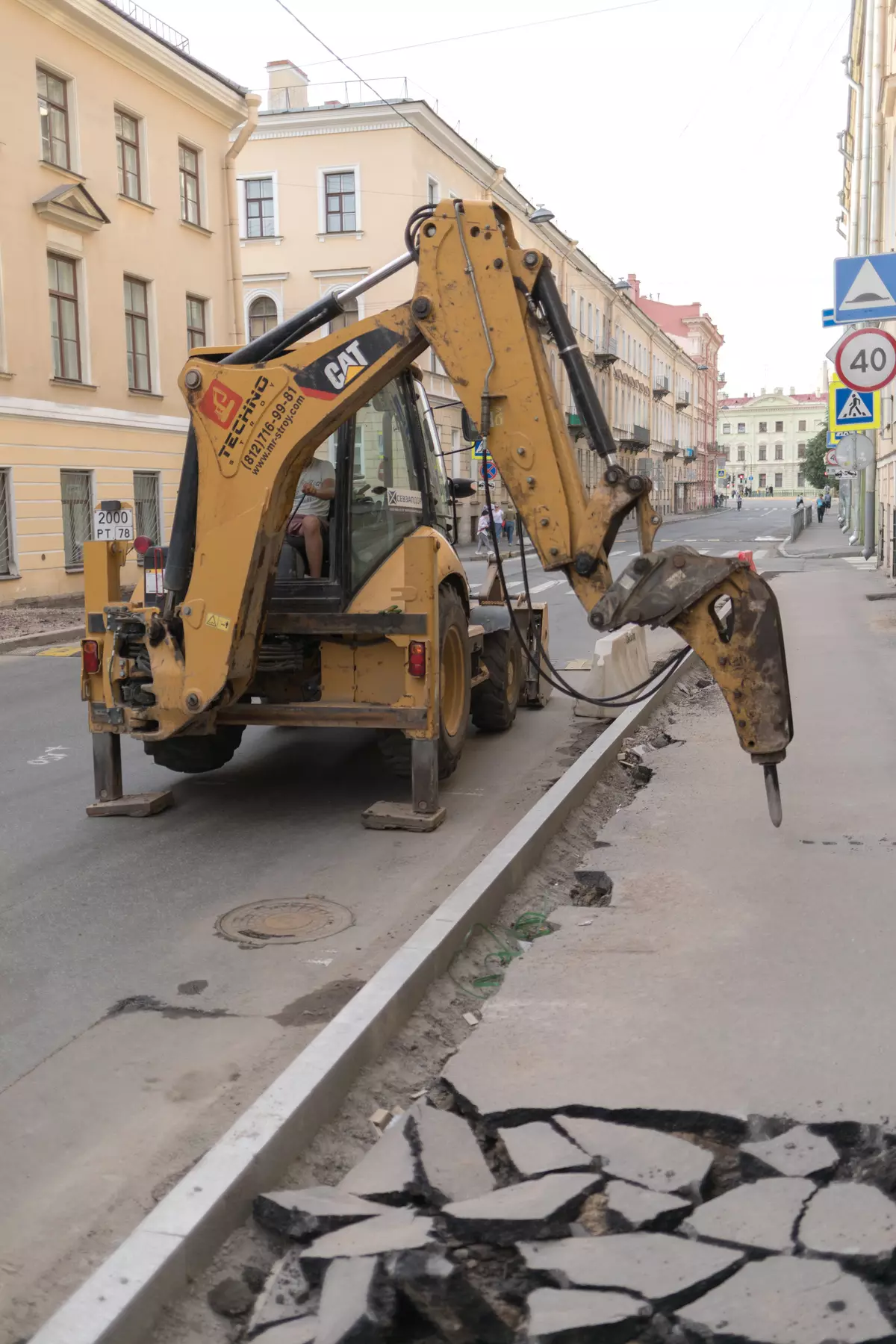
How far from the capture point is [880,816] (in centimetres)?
651

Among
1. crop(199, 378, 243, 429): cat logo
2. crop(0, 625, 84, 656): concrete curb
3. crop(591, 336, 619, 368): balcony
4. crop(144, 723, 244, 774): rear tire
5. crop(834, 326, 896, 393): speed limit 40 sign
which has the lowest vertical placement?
crop(144, 723, 244, 774): rear tire

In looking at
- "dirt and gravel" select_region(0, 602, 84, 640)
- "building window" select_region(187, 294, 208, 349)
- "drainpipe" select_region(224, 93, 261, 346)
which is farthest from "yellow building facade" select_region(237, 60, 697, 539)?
"dirt and gravel" select_region(0, 602, 84, 640)

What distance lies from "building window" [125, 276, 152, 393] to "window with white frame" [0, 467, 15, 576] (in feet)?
13.6

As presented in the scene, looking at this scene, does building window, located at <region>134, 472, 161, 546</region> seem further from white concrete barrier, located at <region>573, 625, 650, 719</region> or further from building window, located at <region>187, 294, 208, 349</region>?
white concrete barrier, located at <region>573, 625, 650, 719</region>

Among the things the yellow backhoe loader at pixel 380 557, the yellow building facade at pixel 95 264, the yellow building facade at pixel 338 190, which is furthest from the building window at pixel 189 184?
the yellow backhoe loader at pixel 380 557

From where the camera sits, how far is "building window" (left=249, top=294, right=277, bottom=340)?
128ft

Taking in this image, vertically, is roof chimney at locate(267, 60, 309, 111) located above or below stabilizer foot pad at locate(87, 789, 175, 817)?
above

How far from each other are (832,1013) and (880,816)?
2.71 metres

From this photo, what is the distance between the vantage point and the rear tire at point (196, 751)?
7.50m

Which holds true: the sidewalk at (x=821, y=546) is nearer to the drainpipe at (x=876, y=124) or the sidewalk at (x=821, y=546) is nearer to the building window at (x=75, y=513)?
the drainpipe at (x=876, y=124)

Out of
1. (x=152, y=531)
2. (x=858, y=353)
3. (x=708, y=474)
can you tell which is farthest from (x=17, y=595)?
(x=708, y=474)

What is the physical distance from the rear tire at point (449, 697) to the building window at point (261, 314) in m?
33.6

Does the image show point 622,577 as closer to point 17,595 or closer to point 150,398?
point 17,595

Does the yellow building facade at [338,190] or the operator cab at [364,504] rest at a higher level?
the yellow building facade at [338,190]
